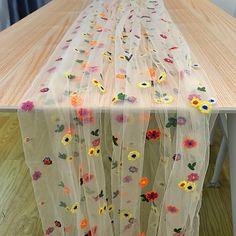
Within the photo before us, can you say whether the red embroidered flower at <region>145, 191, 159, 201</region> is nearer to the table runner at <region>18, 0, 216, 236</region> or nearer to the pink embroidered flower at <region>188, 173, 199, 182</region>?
the table runner at <region>18, 0, 216, 236</region>

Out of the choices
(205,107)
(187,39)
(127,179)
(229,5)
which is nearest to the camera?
(205,107)

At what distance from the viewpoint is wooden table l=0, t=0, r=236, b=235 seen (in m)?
0.75


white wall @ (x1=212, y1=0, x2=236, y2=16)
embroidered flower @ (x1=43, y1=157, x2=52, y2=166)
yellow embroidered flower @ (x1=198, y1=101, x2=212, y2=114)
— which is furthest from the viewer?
white wall @ (x1=212, y1=0, x2=236, y2=16)

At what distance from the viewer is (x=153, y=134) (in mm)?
735

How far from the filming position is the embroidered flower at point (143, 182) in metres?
0.78

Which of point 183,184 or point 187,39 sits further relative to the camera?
point 187,39

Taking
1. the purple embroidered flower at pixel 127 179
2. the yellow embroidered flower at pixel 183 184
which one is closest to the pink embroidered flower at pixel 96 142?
the purple embroidered flower at pixel 127 179

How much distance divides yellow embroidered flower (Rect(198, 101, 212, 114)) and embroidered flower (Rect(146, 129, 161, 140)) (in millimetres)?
117

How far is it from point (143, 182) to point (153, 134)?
13 centimetres

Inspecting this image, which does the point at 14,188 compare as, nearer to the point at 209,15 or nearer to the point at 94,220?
the point at 94,220

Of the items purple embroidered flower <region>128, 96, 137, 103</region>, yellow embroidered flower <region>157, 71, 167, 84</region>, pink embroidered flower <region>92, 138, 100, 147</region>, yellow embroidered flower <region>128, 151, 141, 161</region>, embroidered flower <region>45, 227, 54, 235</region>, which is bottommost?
embroidered flower <region>45, 227, 54, 235</region>

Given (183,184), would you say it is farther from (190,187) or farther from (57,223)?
(57,223)

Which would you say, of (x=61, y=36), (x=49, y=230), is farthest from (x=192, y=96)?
(x=61, y=36)

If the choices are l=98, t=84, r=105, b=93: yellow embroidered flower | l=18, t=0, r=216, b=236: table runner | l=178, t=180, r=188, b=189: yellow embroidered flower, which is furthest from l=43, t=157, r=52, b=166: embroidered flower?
l=178, t=180, r=188, b=189: yellow embroidered flower
